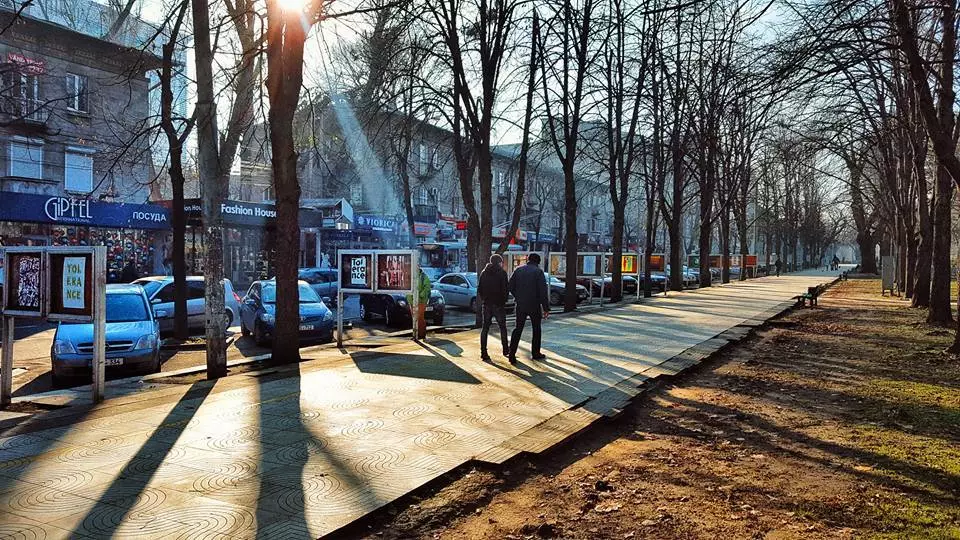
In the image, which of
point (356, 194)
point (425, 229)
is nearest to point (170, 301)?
point (425, 229)

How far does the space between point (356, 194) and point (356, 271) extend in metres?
36.6

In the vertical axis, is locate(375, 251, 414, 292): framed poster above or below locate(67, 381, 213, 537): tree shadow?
above

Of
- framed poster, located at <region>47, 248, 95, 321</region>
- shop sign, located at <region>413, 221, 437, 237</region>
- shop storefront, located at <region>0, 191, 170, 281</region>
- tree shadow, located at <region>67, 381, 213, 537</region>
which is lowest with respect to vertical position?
tree shadow, located at <region>67, 381, 213, 537</region>

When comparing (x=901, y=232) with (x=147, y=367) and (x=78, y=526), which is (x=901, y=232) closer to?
(x=147, y=367)

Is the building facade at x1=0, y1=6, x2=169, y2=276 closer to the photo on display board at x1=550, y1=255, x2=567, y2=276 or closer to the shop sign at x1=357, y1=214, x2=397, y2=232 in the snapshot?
the shop sign at x1=357, y1=214, x2=397, y2=232

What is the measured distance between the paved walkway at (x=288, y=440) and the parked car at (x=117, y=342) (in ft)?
5.50

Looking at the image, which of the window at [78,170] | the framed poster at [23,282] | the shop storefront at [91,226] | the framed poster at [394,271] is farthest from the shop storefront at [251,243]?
the framed poster at [23,282]

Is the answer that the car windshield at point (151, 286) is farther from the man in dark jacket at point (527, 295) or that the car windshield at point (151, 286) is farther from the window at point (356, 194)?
the window at point (356, 194)

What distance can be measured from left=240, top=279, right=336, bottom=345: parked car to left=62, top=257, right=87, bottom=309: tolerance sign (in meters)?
6.26

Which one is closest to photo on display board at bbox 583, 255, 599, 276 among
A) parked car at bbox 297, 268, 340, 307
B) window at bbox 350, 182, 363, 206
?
parked car at bbox 297, 268, 340, 307

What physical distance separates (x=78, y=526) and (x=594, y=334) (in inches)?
453

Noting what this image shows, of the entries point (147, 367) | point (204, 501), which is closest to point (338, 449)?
point (204, 501)

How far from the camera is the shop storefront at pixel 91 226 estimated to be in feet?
76.1

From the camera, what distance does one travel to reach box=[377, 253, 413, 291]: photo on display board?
13352 millimetres
